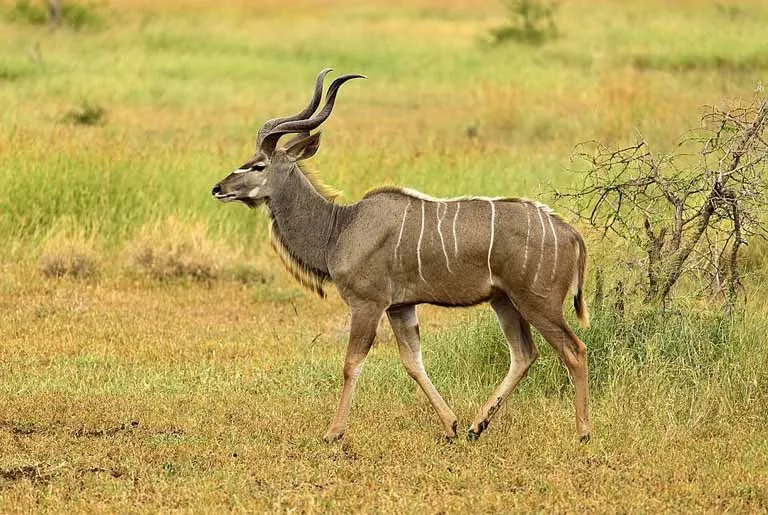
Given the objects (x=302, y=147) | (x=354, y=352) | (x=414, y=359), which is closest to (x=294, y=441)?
(x=354, y=352)

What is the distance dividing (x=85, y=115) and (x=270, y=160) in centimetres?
1195

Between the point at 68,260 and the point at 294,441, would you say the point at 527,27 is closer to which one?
the point at 68,260

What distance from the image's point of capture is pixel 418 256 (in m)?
6.92

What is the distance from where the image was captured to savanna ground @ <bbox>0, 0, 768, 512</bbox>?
6289 mm

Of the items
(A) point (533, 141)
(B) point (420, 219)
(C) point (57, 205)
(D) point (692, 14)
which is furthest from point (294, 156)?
(D) point (692, 14)

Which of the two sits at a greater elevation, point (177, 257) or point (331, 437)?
point (331, 437)

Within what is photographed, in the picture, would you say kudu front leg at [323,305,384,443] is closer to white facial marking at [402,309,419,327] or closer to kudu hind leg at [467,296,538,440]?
white facial marking at [402,309,419,327]

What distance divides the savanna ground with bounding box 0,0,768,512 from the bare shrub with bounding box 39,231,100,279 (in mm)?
16

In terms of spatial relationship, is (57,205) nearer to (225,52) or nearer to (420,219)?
(420,219)

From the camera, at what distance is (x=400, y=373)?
27.3 feet

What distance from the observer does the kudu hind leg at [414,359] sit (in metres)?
7.07

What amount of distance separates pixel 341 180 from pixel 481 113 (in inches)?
277

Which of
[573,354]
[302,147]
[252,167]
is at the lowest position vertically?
[573,354]

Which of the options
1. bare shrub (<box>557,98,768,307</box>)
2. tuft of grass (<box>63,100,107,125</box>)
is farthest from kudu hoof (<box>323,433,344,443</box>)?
tuft of grass (<box>63,100,107,125</box>)
